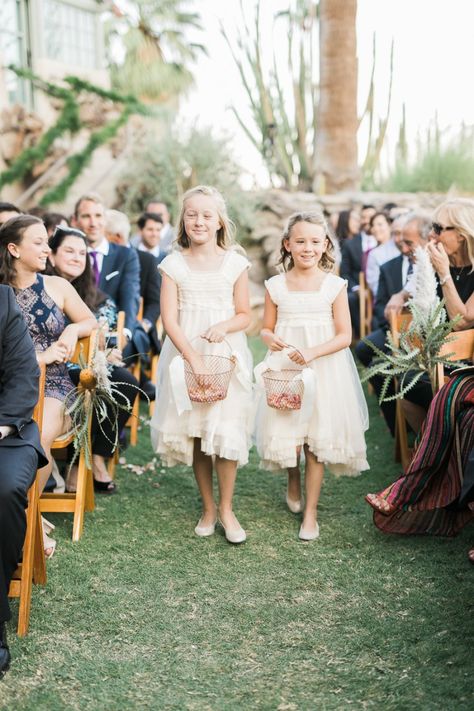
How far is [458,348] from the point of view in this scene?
173 inches

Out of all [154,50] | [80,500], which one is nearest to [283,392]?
[80,500]

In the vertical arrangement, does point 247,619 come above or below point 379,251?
below

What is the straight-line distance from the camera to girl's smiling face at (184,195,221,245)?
424 centimetres

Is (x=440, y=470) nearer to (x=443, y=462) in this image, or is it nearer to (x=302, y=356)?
(x=443, y=462)

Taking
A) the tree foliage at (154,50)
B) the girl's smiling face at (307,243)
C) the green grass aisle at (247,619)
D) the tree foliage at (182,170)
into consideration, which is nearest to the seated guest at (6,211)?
the green grass aisle at (247,619)

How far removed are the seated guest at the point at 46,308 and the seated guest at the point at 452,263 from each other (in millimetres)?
2129

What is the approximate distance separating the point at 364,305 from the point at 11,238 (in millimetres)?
5200

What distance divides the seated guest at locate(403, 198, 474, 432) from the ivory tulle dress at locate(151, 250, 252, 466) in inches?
48.9

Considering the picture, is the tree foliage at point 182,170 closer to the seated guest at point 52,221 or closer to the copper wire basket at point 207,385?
the seated guest at point 52,221

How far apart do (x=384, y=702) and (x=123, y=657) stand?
1056 mm

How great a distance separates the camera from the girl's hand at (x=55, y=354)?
4180 mm

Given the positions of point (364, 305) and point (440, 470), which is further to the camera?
point (364, 305)

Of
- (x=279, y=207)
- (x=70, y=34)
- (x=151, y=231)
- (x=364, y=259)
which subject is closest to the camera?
(x=151, y=231)

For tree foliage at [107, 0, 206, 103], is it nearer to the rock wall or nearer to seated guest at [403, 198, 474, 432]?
the rock wall
